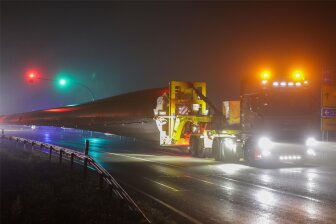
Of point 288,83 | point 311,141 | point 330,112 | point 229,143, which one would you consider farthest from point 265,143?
point 330,112

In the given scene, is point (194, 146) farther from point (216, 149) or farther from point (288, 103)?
point (288, 103)

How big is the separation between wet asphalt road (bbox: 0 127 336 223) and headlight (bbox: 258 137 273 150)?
0.98 m

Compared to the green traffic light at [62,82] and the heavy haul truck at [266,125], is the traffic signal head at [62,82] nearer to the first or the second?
the green traffic light at [62,82]

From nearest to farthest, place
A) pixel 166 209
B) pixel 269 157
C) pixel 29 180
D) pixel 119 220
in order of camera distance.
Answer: pixel 119 220
pixel 166 209
pixel 29 180
pixel 269 157

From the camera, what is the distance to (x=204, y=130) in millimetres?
24828

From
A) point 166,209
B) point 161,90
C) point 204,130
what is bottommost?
point 166,209

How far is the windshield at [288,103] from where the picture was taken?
58.2 ft

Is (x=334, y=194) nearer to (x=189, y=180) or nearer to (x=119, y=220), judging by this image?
(x=189, y=180)

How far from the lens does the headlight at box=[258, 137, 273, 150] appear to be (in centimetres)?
1822

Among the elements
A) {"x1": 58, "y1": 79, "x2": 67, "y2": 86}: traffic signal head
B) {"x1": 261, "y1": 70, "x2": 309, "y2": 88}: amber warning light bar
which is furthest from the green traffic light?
{"x1": 261, "y1": 70, "x2": 309, "y2": 88}: amber warning light bar

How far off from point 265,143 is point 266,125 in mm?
829

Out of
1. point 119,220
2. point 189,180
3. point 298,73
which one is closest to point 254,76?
point 298,73

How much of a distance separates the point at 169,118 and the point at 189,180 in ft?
38.2

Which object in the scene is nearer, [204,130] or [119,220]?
[119,220]
